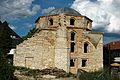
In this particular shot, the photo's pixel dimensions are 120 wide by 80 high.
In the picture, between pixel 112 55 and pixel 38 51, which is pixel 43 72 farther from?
pixel 112 55

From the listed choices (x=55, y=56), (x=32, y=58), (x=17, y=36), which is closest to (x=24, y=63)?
(x=32, y=58)

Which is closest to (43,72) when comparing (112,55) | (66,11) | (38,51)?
(38,51)

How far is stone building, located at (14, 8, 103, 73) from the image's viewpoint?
148 feet

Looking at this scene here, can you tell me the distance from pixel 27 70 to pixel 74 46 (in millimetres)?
8121

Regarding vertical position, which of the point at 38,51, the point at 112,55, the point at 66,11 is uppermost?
the point at 66,11

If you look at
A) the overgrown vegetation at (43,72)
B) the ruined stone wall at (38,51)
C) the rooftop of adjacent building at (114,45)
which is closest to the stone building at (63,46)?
the ruined stone wall at (38,51)

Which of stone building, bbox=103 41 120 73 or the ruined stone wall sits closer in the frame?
the ruined stone wall

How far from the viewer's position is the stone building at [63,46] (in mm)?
44969

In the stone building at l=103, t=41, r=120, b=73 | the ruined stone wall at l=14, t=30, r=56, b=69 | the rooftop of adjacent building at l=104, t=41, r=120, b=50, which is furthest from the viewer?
the rooftop of adjacent building at l=104, t=41, r=120, b=50

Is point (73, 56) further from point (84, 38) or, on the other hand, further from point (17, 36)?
point (17, 36)

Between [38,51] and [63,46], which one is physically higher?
[63,46]

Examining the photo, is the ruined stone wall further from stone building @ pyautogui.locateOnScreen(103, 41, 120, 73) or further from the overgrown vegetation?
stone building @ pyautogui.locateOnScreen(103, 41, 120, 73)

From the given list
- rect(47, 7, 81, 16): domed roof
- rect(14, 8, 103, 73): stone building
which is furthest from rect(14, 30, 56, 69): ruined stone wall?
rect(47, 7, 81, 16): domed roof

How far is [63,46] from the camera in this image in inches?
1778
